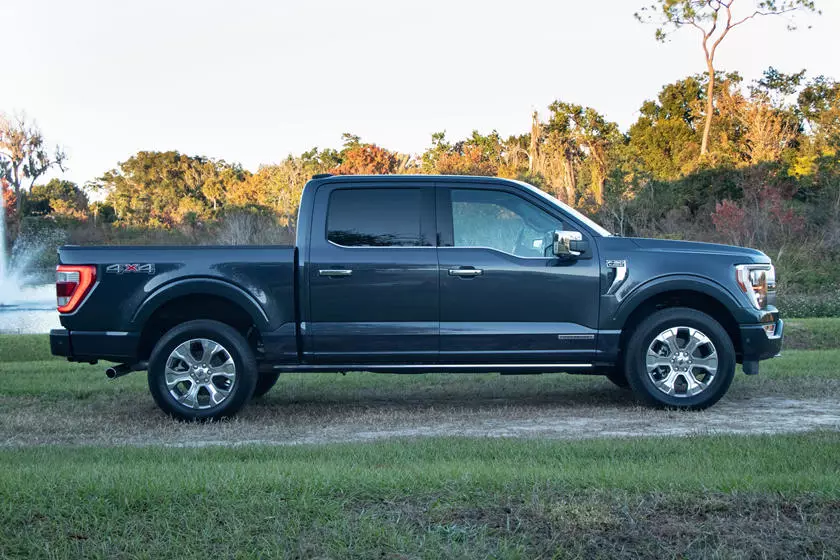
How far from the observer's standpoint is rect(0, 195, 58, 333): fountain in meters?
20.5

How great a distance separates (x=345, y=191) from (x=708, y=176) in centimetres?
2564

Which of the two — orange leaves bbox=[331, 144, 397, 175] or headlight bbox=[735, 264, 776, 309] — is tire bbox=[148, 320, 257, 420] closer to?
headlight bbox=[735, 264, 776, 309]

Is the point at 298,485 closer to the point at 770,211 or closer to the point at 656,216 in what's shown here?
the point at 770,211

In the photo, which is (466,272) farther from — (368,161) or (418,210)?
(368,161)

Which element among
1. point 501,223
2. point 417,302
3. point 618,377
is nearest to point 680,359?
point 618,377

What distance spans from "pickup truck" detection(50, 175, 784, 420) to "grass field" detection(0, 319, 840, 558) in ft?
4.48

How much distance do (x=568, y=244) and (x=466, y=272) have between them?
89cm

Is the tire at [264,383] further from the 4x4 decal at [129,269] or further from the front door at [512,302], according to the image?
the front door at [512,302]

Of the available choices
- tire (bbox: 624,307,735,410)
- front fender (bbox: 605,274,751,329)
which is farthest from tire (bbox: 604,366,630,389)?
front fender (bbox: 605,274,751,329)

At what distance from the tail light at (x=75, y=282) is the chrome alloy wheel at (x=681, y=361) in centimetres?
479

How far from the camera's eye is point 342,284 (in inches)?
316

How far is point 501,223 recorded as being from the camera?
827cm

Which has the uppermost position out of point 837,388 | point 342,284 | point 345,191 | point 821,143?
point 821,143

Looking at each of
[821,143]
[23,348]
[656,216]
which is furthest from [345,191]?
[821,143]
